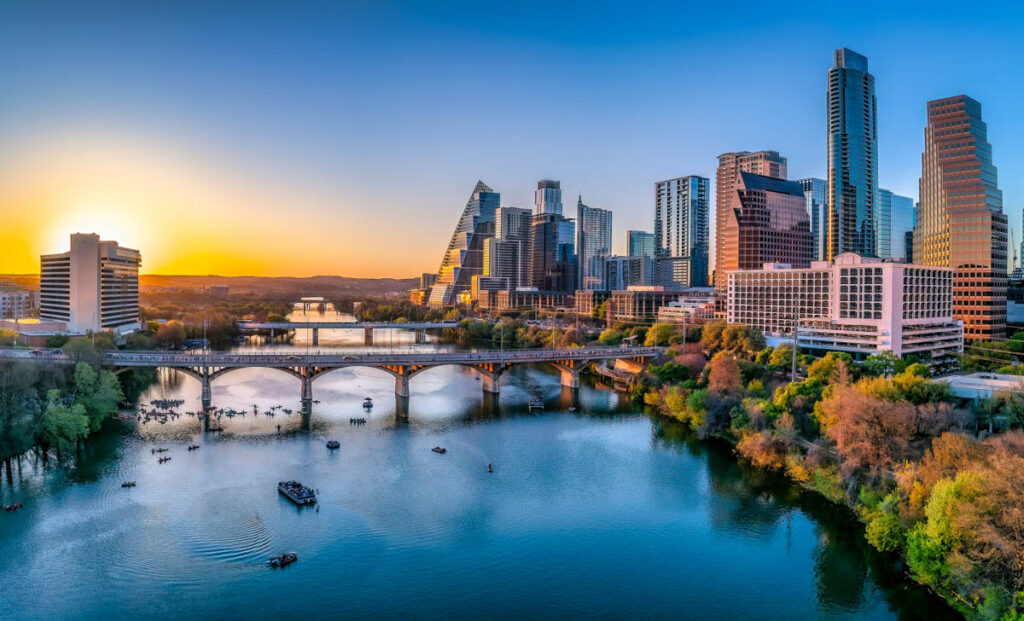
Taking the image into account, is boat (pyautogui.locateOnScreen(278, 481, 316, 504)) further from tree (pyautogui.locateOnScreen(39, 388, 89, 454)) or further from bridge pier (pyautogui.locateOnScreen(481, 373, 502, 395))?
bridge pier (pyautogui.locateOnScreen(481, 373, 502, 395))

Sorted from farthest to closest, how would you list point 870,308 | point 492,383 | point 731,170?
1. point 731,170
2. point 492,383
3. point 870,308

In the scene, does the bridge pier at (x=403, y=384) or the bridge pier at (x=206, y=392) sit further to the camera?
the bridge pier at (x=403, y=384)

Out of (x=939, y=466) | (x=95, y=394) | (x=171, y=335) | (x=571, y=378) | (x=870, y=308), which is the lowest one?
(x=571, y=378)

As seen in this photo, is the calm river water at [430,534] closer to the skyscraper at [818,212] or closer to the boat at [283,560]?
the boat at [283,560]

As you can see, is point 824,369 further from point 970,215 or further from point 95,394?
point 95,394

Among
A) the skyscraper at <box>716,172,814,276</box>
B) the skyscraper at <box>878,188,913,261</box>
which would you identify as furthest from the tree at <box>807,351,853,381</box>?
the skyscraper at <box>878,188,913,261</box>

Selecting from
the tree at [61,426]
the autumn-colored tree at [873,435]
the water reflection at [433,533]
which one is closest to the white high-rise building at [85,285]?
the water reflection at [433,533]

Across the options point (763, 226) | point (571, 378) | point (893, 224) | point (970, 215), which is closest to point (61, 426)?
point (571, 378)
